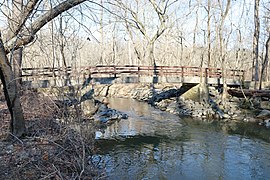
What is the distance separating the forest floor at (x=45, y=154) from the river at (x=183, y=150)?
1077 mm

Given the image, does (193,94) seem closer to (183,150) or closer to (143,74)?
(143,74)

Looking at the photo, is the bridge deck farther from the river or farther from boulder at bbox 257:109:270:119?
boulder at bbox 257:109:270:119

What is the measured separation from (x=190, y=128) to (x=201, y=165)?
4.94 metres

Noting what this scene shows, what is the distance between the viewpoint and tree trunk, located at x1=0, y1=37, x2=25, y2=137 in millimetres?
5566

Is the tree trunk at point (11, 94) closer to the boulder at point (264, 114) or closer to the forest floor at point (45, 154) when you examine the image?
the forest floor at point (45, 154)

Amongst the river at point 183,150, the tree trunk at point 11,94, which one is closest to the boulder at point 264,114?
the river at point 183,150

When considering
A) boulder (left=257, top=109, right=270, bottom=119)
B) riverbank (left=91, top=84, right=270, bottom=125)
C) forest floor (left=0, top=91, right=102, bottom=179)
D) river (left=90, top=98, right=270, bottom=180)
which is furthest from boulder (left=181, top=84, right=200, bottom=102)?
forest floor (left=0, top=91, right=102, bottom=179)

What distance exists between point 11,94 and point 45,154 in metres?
1.57

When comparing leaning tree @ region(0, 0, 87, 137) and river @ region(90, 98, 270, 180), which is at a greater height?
leaning tree @ region(0, 0, 87, 137)

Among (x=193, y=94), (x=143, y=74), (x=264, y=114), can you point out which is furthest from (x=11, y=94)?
(x=193, y=94)

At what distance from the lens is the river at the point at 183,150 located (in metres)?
7.10

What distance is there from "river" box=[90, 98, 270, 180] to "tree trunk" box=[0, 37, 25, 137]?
211cm

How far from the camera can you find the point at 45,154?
5.58 meters

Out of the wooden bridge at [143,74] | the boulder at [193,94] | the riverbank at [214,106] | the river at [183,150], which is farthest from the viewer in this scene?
the boulder at [193,94]
